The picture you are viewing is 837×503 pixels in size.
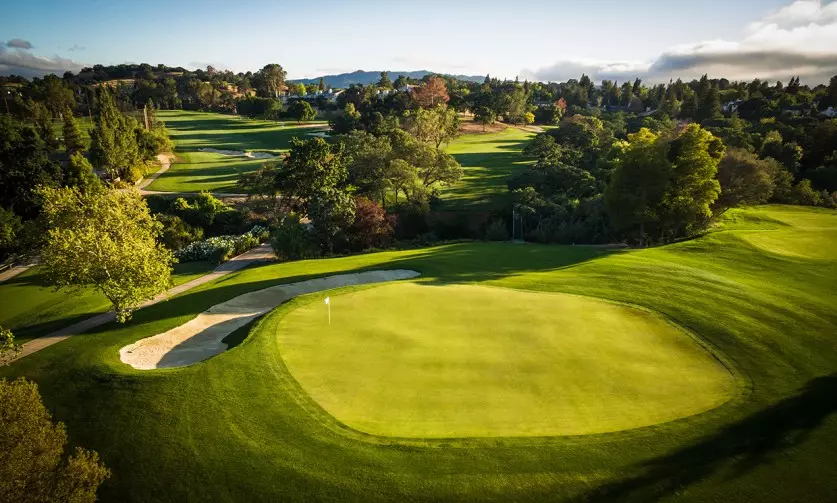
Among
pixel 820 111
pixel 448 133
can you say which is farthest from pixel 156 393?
pixel 820 111

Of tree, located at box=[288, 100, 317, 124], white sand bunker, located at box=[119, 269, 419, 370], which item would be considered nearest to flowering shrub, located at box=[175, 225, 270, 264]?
white sand bunker, located at box=[119, 269, 419, 370]

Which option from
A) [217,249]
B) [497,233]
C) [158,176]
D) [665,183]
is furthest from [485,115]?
[217,249]

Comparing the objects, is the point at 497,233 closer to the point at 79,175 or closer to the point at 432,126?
the point at 432,126

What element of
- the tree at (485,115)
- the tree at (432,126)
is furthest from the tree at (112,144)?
the tree at (485,115)

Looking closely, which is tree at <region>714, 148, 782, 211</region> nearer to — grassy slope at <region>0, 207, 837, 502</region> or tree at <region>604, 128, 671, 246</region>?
tree at <region>604, 128, 671, 246</region>

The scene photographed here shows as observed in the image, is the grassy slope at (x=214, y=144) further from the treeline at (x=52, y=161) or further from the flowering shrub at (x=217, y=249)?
the flowering shrub at (x=217, y=249)

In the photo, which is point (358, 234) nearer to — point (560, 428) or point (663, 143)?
point (663, 143)
